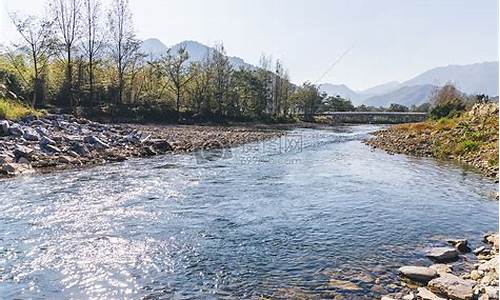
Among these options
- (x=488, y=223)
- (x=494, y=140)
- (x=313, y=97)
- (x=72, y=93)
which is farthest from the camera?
(x=313, y=97)

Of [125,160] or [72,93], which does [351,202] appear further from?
[72,93]

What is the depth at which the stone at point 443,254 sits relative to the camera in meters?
7.90

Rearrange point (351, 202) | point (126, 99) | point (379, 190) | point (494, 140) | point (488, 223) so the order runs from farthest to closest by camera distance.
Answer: point (126, 99), point (494, 140), point (379, 190), point (351, 202), point (488, 223)

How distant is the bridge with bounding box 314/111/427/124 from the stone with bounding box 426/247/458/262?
269 ft

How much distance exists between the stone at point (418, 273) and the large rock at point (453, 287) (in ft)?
0.59

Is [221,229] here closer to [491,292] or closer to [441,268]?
[441,268]

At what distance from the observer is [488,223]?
10680mm

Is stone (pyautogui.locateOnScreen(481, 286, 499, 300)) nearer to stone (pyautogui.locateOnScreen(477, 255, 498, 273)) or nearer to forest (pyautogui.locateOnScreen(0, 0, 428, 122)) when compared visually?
stone (pyautogui.locateOnScreen(477, 255, 498, 273))

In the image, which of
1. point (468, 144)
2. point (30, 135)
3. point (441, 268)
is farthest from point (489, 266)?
point (468, 144)

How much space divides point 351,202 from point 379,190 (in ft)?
8.45

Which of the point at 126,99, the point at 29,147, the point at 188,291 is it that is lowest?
the point at 188,291

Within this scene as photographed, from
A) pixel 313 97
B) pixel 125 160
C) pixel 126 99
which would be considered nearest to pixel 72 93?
pixel 126 99

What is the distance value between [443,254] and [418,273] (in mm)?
1372

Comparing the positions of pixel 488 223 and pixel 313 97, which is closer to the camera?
pixel 488 223
